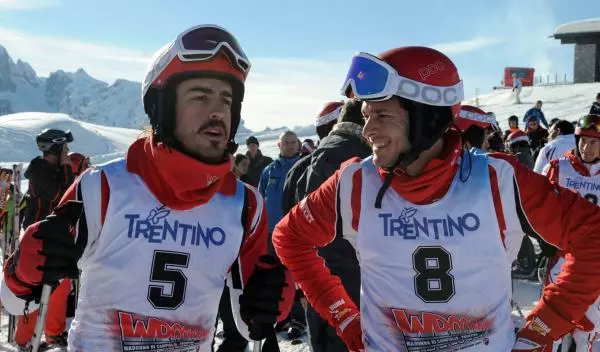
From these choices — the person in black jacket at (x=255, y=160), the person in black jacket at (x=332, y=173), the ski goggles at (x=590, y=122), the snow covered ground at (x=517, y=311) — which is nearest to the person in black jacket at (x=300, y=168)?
the person in black jacket at (x=332, y=173)

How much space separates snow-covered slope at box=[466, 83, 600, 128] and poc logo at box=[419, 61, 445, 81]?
89.3 ft

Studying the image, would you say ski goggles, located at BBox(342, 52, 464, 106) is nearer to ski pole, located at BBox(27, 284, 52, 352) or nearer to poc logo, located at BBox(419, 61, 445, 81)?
poc logo, located at BBox(419, 61, 445, 81)

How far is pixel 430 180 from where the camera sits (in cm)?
241

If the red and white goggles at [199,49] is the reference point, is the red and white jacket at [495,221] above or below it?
below

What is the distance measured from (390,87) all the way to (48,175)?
193 inches

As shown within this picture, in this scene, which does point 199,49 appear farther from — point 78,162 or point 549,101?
point 549,101

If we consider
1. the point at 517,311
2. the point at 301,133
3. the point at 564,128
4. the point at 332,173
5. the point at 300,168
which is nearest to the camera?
the point at 332,173

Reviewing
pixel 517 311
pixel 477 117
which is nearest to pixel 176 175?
pixel 477 117

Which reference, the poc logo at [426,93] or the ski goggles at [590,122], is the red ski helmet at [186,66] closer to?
the poc logo at [426,93]

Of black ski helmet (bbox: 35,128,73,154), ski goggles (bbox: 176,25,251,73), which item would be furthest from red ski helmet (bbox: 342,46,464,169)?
black ski helmet (bbox: 35,128,73,154)

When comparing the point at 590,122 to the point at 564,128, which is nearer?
the point at 590,122

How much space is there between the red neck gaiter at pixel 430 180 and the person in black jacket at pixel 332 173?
3.03 feet

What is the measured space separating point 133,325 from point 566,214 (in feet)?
6.17

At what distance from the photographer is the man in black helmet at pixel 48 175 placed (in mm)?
6109
